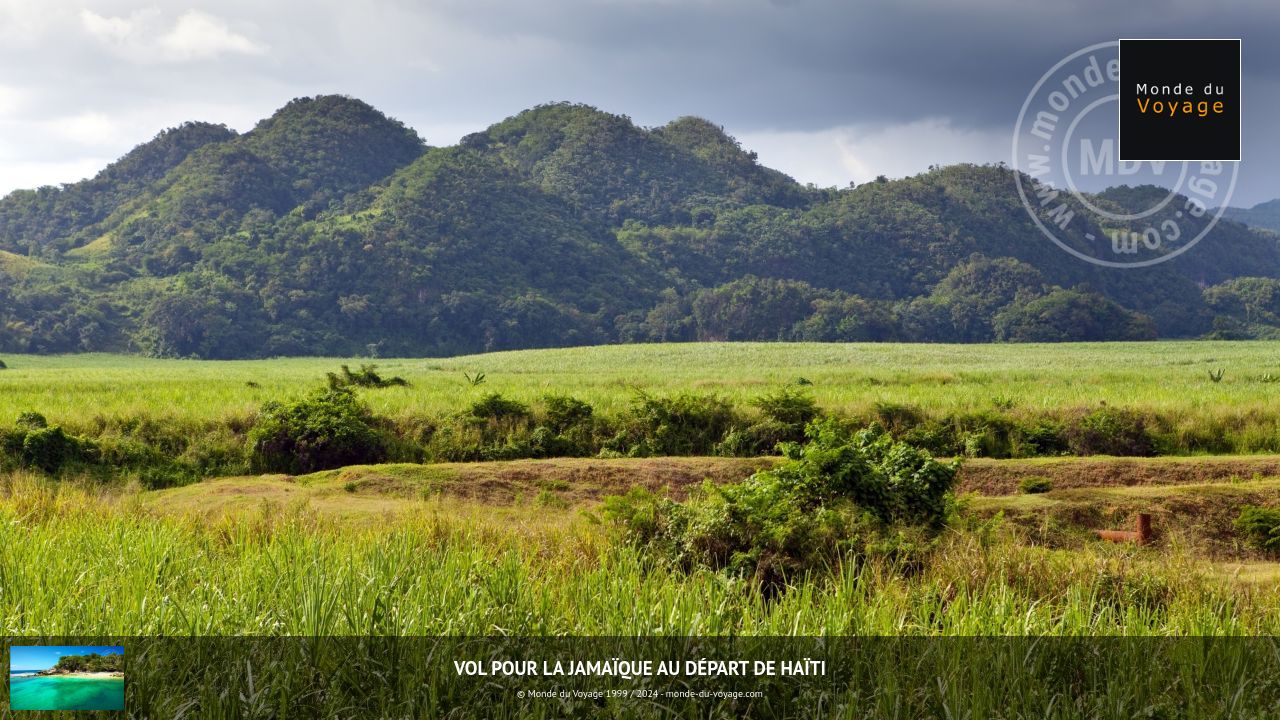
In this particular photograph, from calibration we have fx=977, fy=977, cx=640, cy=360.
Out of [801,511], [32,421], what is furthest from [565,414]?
[801,511]

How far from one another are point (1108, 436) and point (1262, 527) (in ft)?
30.4

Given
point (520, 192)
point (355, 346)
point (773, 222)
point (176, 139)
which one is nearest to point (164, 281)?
point (355, 346)

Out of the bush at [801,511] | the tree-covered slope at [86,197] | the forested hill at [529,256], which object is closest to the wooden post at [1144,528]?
the bush at [801,511]

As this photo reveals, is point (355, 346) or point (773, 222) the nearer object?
point (355, 346)

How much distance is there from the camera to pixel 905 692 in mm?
5730

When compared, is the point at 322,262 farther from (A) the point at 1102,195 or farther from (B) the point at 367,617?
(A) the point at 1102,195

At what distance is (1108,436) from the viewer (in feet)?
71.5

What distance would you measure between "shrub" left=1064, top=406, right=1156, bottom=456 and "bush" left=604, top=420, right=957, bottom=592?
1099cm

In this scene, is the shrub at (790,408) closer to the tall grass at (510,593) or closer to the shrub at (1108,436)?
the shrub at (1108,436)

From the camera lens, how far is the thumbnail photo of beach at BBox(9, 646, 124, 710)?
5160 mm

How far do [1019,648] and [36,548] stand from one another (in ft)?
24.2

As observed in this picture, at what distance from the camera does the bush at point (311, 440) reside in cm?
2027

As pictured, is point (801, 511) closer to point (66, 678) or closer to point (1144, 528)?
point (1144, 528)

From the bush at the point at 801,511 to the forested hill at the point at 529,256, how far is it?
3419 inches
